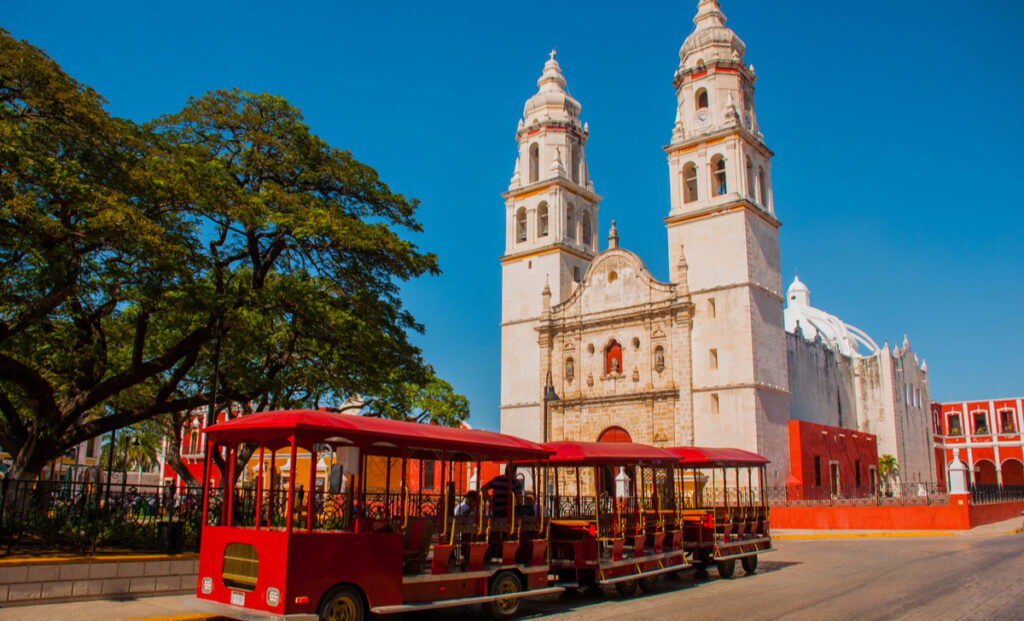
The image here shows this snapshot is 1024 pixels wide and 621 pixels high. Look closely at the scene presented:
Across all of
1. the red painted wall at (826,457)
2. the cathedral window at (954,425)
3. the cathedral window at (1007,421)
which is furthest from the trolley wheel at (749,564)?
the cathedral window at (954,425)

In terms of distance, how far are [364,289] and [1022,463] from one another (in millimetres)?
62076

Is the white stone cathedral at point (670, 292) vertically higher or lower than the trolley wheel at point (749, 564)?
higher

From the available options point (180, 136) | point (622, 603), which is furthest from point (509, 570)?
point (180, 136)

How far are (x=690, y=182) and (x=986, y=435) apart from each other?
42673 millimetres

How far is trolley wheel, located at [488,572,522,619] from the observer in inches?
405

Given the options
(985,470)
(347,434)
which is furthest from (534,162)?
(985,470)

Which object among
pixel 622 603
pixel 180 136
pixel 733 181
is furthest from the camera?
pixel 733 181

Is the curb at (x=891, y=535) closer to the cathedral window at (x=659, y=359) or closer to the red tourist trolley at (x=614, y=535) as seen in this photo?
the cathedral window at (x=659, y=359)

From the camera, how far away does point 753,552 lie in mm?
15281

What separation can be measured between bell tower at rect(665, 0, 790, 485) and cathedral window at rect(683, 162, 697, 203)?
0.04 meters

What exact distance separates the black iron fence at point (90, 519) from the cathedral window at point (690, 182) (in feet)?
85.2

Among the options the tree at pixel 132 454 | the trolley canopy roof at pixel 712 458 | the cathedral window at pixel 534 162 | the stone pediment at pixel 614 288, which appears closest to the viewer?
the trolley canopy roof at pixel 712 458

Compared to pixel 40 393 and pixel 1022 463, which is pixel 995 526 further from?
pixel 1022 463

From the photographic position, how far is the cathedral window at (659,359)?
31703 mm
